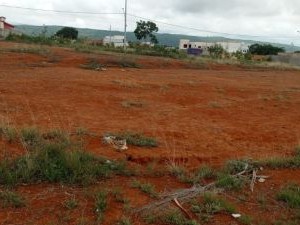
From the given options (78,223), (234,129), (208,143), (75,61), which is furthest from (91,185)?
(75,61)

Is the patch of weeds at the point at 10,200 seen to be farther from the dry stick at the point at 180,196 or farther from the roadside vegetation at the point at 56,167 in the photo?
Answer: the dry stick at the point at 180,196

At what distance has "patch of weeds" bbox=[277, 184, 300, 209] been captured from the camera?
4.68 meters

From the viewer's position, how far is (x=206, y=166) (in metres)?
5.66

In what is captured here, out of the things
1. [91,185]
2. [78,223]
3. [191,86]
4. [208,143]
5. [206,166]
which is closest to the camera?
[78,223]

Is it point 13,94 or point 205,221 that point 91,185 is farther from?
point 13,94

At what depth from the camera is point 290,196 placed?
4.78m

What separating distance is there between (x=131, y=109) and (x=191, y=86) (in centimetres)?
607

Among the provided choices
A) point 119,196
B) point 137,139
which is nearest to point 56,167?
point 119,196

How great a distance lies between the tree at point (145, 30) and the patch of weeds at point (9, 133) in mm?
63259

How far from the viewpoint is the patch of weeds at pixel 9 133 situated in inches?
239

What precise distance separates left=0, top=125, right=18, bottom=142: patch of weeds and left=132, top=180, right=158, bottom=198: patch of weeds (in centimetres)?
205

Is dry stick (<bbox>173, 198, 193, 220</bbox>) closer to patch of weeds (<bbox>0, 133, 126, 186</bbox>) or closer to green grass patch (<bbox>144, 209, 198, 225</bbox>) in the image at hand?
green grass patch (<bbox>144, 209, 198, 225</bbox>)

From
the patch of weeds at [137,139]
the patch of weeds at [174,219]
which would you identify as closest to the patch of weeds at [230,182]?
the patch of weeds at [174,219]

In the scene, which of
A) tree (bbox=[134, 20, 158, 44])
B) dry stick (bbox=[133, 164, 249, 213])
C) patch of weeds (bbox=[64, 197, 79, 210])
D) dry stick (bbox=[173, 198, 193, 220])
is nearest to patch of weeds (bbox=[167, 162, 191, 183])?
dry stick (bbox=[133, 164, 249, 213])
